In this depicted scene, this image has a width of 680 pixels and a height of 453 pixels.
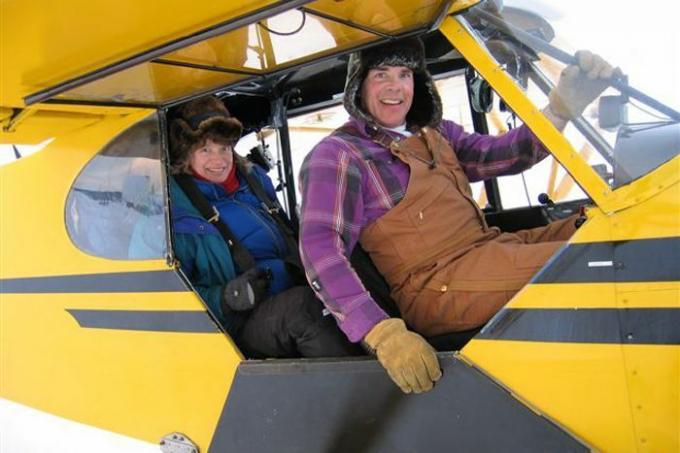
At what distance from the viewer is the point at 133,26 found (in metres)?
1.65

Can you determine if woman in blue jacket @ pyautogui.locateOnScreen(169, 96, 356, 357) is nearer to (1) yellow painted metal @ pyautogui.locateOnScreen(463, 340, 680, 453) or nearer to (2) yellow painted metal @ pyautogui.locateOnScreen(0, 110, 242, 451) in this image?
(2) yellow painted metal @ pyautogui.locateOnScreen(0, 110, 242, 451)

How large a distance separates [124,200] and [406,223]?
1153mm


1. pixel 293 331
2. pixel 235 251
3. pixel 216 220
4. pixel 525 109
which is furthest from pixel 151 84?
pixel 525 109

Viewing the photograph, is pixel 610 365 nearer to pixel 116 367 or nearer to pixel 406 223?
pixel 406 223

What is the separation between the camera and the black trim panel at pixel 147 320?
7.06ft

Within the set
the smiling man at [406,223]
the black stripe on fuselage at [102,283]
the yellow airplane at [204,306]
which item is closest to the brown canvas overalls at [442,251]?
the smiling man at [406,223]

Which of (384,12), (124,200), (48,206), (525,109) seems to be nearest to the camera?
(525,109)

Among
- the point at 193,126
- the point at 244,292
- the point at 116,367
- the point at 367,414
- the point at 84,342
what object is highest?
the point at 193,126

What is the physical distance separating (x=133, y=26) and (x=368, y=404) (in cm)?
127

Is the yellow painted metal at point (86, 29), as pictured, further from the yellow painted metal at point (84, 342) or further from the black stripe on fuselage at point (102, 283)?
the black stripe on fuselage at point (102, 283)

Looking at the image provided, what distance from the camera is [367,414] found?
1815mm

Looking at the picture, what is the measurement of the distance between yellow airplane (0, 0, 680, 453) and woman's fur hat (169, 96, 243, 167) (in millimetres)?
181

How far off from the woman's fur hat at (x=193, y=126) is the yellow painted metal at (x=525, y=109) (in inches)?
46.7

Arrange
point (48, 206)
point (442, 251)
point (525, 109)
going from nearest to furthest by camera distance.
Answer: point (525, 109), point (442, 251), point (48, 206)
